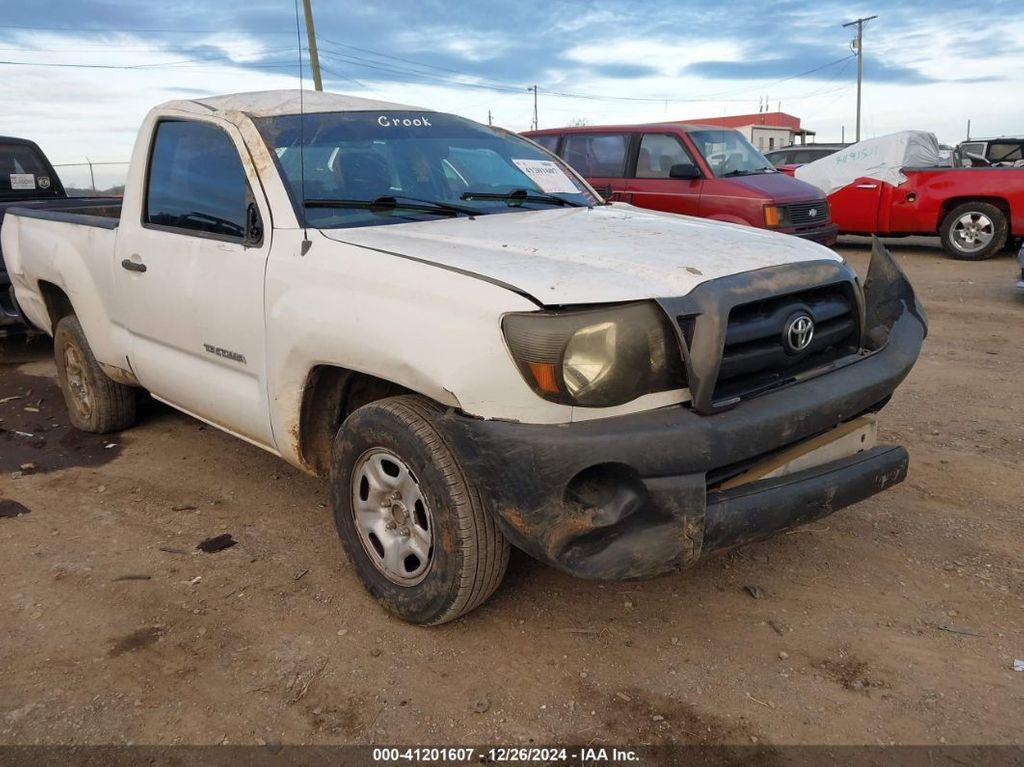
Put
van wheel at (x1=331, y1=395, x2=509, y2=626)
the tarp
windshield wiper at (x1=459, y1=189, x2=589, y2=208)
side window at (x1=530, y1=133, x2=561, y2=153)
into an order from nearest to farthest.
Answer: van wheel at (x1=331, y1=395, x2=509, y2=626) < windshield wiper at (x1=459, y1=189, x2=589, y2=208) < side window at (x1=530, y1=133, x2=561, y2=153) < the tarp

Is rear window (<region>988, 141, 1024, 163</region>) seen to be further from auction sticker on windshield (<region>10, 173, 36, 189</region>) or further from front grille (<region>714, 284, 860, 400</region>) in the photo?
auction sticker on windshield (<region>10, 173, 36, 189</region>)

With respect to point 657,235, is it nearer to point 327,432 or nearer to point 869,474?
point 869,474

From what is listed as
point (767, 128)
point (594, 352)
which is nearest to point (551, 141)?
point (594, 352)

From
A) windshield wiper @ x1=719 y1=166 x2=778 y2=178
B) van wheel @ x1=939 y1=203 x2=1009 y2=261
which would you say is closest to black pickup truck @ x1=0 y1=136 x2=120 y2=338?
windshield wiper @ x1=719 y1=166 x2=778 y2=178

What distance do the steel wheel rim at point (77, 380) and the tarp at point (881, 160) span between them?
1082 centimetres

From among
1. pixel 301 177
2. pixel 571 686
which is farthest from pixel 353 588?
pixel 301 177

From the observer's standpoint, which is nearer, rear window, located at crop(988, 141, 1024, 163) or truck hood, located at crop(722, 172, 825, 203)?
truck hood, located at crop(722, 172, 825, 203)

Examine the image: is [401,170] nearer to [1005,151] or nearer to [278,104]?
[278,104]

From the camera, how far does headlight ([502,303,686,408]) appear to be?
2318mm

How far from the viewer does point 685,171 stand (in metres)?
9.46

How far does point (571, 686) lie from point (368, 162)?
222cm

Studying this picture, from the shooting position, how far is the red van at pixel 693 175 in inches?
370

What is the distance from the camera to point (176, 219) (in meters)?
3.78

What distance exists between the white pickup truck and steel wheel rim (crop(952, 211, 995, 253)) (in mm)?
9570
